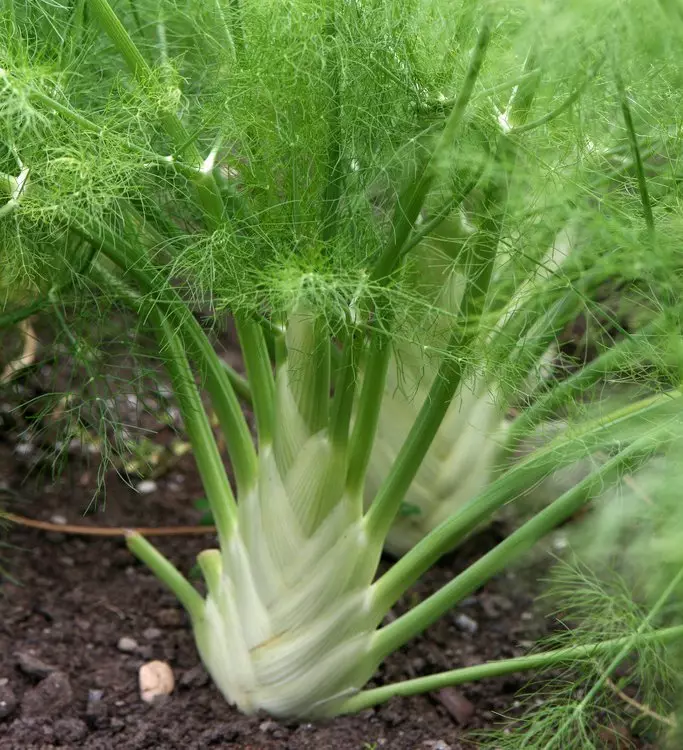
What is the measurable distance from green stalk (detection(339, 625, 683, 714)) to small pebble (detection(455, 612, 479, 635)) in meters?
0.22

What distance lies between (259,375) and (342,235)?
231mm

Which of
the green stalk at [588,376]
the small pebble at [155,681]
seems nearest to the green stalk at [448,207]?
the green stalk at [588,376]

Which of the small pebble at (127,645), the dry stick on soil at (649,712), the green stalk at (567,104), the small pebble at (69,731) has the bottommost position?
the small pebble at (127,645)

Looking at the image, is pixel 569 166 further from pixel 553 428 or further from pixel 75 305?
pixel 75 305

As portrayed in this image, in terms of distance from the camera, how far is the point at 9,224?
1052mm

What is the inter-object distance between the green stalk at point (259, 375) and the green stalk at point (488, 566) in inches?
8.7

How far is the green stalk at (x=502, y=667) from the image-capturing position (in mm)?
987

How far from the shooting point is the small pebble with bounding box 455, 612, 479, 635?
1371 millimetres

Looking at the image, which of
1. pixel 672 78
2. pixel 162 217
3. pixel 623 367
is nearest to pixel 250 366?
pixel 162 217

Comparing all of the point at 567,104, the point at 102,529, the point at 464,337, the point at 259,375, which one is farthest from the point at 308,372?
the point at 102,529

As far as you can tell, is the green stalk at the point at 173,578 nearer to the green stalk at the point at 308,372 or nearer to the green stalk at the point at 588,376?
the green stalk at the point at 308,372

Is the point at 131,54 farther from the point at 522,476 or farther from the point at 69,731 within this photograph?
the point at 69,731

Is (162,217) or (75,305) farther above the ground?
(162,217)

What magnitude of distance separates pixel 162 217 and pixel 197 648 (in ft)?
1.78
